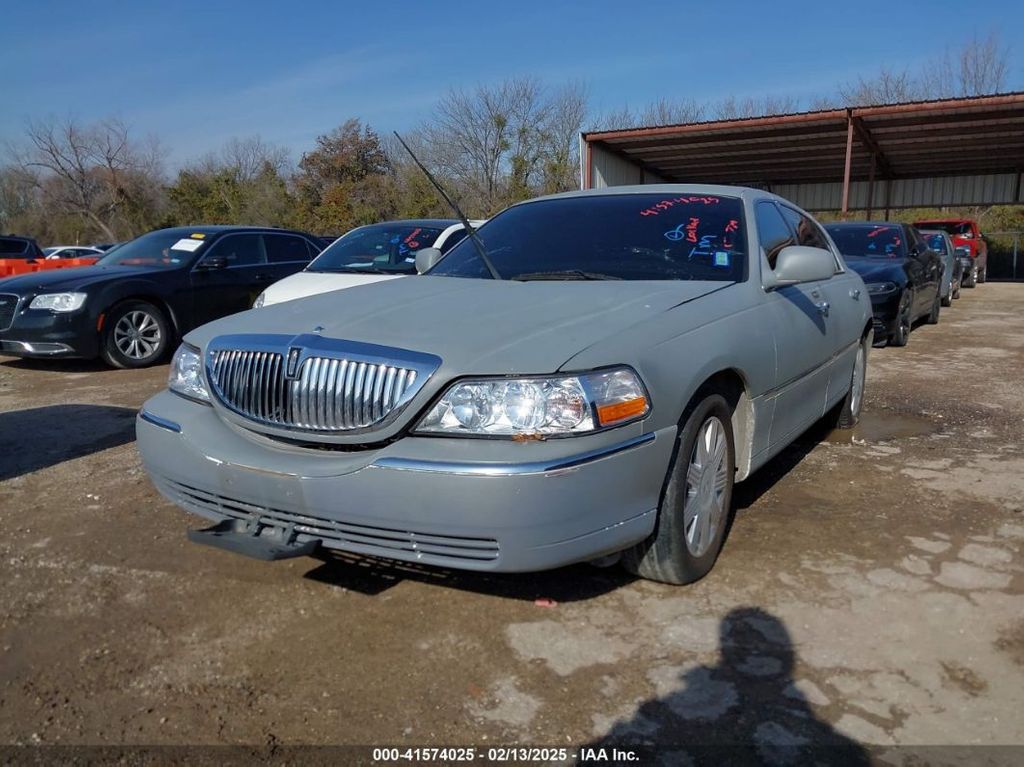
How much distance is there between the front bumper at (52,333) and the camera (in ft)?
26.4

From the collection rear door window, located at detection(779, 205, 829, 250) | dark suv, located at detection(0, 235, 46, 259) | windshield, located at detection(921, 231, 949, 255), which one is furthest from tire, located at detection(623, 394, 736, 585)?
dark suv, located at detection(0, 235, 46, 259)

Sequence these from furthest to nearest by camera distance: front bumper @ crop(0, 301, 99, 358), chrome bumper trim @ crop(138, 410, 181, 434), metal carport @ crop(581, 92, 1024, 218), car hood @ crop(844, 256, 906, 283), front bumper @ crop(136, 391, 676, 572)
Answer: metal carport @ crop(581, 92, 1024, 218)
car hood @ crop(844, 256, 906, 283)
front bumper @ crop(0, 301, 99, 358)
chrome bumper trim @ crop(138, 410, 181, 434)
front bumper @ crop(136, 391, 676, 572)

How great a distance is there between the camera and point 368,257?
7.95 m

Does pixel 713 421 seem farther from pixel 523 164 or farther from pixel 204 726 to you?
pixel 523 164

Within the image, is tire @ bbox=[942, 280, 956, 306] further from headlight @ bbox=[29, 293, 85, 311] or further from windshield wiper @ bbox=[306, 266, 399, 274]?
headlight @ bbox=[29, 293, 85, 311]

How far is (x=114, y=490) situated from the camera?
446 centimetres

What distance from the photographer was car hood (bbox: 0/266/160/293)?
26.9 feet

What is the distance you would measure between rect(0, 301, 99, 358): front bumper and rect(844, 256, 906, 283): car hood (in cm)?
793

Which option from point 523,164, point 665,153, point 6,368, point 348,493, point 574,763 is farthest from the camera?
point 523,164

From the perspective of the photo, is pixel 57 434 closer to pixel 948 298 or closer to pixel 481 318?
pixel 481 318

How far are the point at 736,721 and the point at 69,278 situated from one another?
26.7 feet

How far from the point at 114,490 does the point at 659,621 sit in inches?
120

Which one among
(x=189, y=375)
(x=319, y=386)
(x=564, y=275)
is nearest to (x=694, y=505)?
(x=564, y=275)

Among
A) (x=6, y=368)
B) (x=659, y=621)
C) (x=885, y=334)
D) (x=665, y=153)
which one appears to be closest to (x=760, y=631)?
(x=659, y=621)
